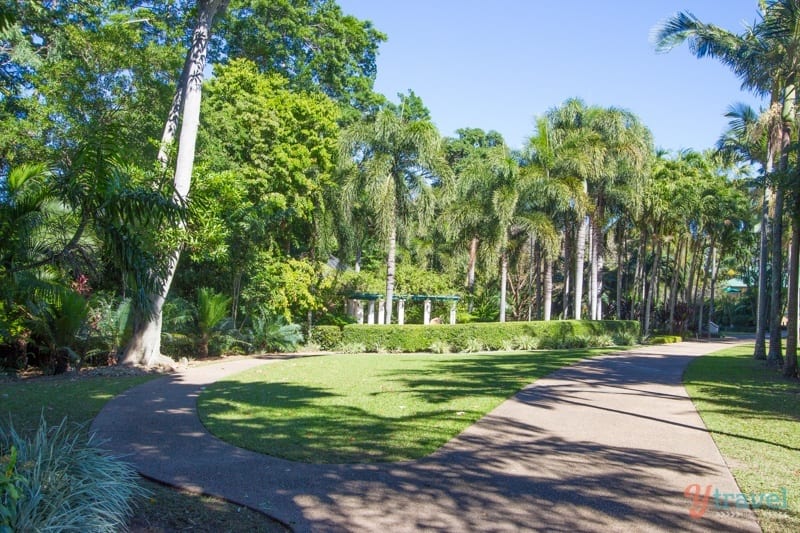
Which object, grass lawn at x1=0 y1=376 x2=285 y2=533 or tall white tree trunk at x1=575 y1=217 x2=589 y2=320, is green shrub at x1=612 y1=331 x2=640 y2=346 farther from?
grass lawn at x1=0 y1=376 x2=285 y2=533

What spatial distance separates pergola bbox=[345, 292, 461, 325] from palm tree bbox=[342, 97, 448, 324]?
397 cm

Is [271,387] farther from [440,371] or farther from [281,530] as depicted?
[281,530]

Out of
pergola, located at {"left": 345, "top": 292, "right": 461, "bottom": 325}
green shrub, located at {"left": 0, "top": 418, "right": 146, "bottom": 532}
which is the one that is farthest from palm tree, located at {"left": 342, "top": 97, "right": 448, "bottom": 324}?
green shrub, located at {"left": 0, "top": 418, "right": 146, "bottom": 532}

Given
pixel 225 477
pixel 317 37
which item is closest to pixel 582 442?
pixel 225 477

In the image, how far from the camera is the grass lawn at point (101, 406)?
489 centimetres

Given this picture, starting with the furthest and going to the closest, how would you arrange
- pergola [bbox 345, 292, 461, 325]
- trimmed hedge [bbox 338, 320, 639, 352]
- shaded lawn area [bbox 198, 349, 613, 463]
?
1. pergola [bbox 345, 292, 461, 325]
2. trimmed hedge [bbox 338, 320, 639, 352]
3. shaded lawn area [bbox 198, 349, 613, 463]

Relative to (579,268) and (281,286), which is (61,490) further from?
(579,268)

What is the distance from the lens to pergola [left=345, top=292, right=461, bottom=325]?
29.2m

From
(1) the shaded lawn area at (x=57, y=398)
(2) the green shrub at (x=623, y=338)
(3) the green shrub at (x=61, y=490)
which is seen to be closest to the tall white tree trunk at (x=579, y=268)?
(2) the green shrub at (x=623, y=338)

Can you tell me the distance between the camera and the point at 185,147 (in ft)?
53.7

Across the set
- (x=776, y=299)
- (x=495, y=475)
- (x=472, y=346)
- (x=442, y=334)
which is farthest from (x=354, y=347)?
(x=495, y=475)

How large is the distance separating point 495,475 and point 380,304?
23888 millimetres

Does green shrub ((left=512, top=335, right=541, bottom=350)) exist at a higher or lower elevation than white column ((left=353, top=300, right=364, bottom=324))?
lower

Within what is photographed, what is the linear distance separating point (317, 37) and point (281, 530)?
32.1 meters
